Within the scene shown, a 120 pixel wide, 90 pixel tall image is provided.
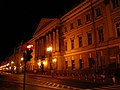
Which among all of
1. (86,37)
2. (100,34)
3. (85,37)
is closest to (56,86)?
(100,34)

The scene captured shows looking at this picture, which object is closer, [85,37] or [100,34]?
[100,34]

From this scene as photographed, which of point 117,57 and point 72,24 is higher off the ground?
point 72,24

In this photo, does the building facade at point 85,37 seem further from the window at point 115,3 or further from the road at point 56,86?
the road at point 56,86

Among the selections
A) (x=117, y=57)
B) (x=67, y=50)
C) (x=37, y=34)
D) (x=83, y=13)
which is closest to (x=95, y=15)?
(x=83, y=13)

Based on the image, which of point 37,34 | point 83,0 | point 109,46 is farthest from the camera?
point 37,34

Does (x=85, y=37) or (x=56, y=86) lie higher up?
(x=85, y=37)

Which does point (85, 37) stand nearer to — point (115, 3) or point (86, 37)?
point (86, 37)

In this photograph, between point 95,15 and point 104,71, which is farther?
point 95,15

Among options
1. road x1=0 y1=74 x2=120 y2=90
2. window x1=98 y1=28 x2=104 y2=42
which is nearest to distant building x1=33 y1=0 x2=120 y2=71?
window x1=98 y1=28 x2=104 y2=42

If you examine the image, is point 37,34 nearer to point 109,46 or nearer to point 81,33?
point 81,33

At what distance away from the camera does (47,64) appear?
193 ft

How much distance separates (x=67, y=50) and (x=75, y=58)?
4760 millimetres

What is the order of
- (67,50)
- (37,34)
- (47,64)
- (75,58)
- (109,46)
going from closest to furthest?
(109,46), (75,58), (67,50), (47,64), (37,34)

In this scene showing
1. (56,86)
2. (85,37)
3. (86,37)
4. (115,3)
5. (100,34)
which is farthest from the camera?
(85,37)
